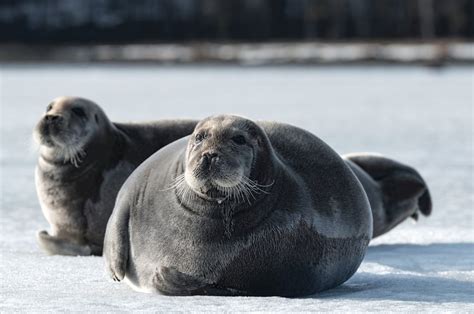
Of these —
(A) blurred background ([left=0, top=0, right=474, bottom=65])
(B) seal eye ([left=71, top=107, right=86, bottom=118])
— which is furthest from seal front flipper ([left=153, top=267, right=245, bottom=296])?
(A) blurred background ([left=0, top=0, right=474, bottom=65])

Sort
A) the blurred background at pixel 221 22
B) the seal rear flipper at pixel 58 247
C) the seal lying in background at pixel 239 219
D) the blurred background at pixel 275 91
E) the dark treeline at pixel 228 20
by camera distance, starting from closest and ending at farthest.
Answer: the seal lying in background at pixel 239 219 < the blurred background at pixel 275 91 < the seal rear flipper at pixel 58 247 < the blurred background at pixel 221 22 < the dark treeline at pixel 228 20

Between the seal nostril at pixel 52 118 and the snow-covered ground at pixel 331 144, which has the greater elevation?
the seal nostril at pixel 52 118

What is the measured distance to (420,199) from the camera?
641 centimetres

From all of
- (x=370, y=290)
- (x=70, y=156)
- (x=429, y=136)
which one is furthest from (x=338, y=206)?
(x=429, y=136)

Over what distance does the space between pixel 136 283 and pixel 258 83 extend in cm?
2077

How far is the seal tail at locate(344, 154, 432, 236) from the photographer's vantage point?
6191mm

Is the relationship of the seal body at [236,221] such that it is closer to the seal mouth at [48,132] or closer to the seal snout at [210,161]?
the seal snout at [210,161]

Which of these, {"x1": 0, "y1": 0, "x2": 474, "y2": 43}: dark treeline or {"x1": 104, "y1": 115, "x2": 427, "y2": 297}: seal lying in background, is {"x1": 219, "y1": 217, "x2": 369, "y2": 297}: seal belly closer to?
{"x1": 104, "y1": 115, "x2": 427, "y2": 297}: seal lying in background

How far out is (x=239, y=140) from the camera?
14.2 ft

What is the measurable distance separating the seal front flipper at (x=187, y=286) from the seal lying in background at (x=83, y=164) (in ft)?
4.68

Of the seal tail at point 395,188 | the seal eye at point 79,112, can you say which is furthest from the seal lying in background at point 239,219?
the seal tail at point 395,188

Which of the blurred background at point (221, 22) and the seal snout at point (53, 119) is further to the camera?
the blurred background at point (221, 22)

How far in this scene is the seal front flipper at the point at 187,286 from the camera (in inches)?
174

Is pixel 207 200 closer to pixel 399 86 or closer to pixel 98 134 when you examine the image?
pixel 98 134
